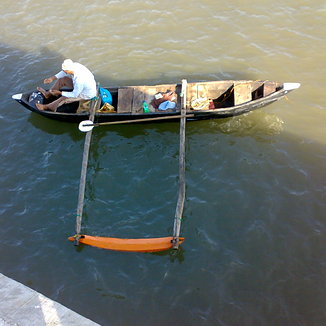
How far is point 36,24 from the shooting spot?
17281 mm

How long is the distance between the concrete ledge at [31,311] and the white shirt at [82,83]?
613cm

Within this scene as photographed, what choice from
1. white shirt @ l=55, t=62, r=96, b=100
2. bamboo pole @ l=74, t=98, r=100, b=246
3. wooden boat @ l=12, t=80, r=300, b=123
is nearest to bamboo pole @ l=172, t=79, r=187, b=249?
wooden boat @ l=12, t=80, r=300, b=123

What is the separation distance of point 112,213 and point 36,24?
11.1m

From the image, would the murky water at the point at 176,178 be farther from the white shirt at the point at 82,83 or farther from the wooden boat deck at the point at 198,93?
the white shirt at the point at 82,83

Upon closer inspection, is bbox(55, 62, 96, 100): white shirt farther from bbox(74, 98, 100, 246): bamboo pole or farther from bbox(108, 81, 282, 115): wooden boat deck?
Result: bbox(108, 81, 282, 115): wooden boat deck

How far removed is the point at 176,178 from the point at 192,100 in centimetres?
284

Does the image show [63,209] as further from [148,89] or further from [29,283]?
[148,89]

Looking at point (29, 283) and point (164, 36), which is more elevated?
point (164, 36)

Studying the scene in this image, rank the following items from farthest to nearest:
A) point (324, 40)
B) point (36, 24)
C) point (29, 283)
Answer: point (36, 24)
point (324, 40)
point (29, 283)

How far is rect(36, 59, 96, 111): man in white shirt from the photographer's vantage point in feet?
38.7

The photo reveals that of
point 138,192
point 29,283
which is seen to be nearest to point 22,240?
point 29,283

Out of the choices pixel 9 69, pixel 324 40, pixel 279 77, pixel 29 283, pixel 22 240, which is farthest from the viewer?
pixel 9 69

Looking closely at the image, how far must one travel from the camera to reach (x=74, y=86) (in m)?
12.0

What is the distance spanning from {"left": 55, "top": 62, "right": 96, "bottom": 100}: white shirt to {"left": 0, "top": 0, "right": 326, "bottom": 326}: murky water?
1395 mm
